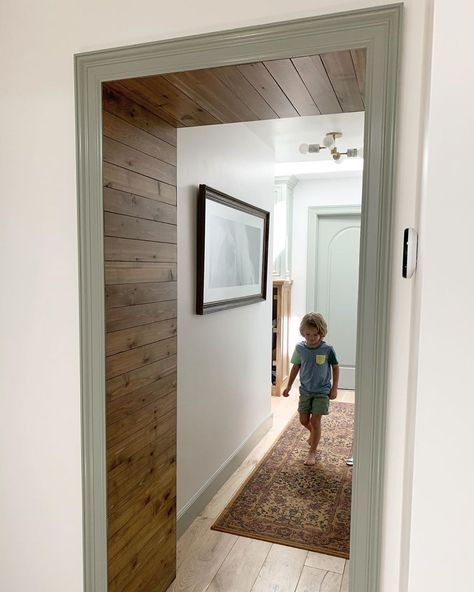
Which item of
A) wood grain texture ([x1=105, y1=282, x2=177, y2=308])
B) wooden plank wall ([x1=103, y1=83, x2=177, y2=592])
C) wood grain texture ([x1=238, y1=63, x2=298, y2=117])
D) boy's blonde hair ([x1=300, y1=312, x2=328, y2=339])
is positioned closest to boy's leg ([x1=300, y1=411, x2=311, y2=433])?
boy's blonde hair ([x1=300, y1=312, x2=328, y2=339])

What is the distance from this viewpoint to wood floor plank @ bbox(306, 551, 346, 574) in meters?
2.21

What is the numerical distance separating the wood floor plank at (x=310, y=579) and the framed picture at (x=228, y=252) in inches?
52.5

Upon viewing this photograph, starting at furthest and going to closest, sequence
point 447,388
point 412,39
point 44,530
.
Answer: point 44,530 < point 412,39 < point 447,388

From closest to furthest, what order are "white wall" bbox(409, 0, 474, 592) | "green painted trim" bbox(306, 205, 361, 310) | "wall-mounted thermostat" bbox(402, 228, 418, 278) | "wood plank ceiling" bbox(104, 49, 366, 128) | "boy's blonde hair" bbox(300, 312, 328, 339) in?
"white wall" bbox(409, 0, 474, 592), "wall-mounted thermostat" bbox(402, 228, 418, 278), "wood plank ceiling" bbox(104, 49, 366, 128), "boy's blonde hair" bbox(300, 312, 328, 339), "green painted trim" bbox(306, 205, 361, 310)

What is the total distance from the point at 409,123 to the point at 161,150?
99 centimetres

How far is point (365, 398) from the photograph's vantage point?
3.86ft

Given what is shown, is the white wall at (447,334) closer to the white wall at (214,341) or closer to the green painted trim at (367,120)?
the green painted trim at (367,120)

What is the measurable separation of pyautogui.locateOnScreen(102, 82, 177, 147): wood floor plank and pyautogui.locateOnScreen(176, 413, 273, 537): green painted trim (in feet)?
5.98

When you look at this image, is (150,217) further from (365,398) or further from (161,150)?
(365,398)

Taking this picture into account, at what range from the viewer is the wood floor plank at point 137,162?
1.47m

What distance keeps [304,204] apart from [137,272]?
13.4ft

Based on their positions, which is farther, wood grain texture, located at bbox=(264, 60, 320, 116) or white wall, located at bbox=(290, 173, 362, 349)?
white wall, located at bbox=(290, 173, 362, 349)

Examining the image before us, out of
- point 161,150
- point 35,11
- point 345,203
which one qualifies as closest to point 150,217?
point 161,150

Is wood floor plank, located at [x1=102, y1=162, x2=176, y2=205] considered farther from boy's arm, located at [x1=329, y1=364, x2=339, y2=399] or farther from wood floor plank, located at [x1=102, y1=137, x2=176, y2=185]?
boy's arm, located at [x1=329, y1=364, x2=339, y2=399]
